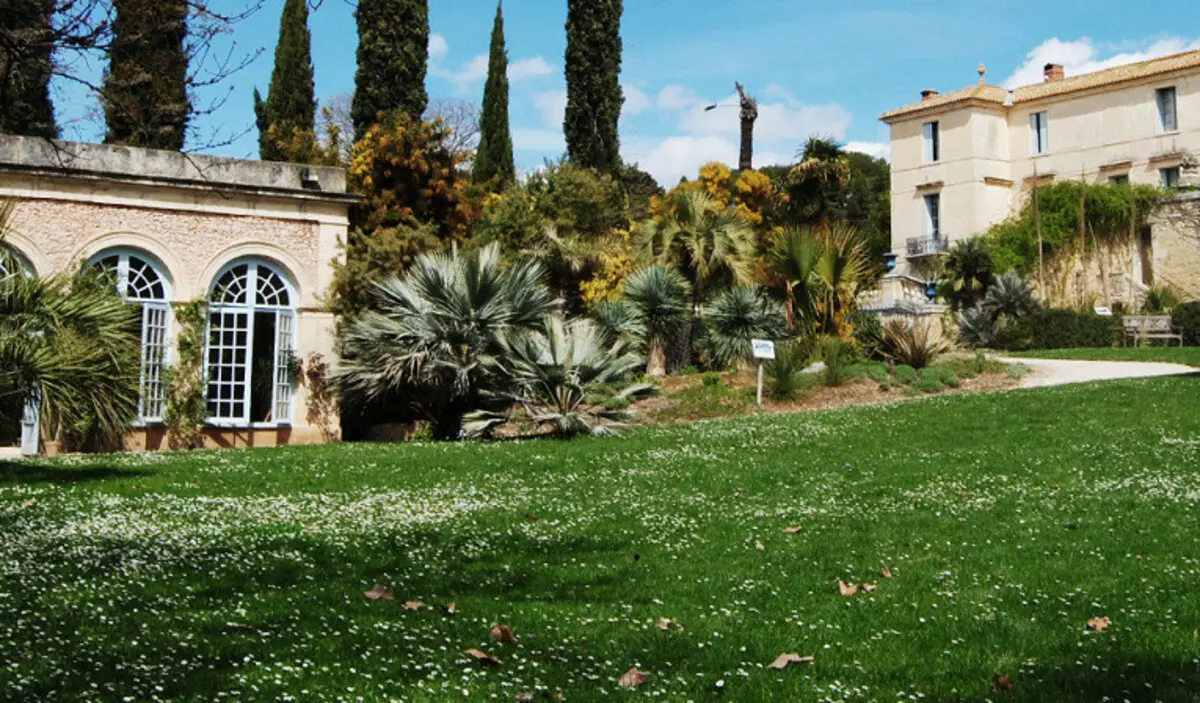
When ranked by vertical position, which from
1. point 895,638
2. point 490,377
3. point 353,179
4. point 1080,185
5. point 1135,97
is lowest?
point 895,638

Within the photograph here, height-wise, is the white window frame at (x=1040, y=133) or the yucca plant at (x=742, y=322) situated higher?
the white window frame at (x=1040, y=133)

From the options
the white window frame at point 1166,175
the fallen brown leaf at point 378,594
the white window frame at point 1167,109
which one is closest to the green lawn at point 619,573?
the fallen brown leaf at point 378,594

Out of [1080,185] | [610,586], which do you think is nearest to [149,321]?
[610,586]

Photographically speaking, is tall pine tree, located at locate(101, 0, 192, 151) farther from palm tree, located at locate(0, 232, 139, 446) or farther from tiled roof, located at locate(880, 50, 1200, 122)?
tiled roof, located at locate(880, 50, 1200, 122)

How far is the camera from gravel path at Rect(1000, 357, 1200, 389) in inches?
845

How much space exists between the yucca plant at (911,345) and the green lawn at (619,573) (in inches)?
341

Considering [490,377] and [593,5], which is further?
[593,5]

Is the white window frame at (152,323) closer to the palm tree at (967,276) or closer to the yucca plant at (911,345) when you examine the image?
the yucca plant at (911,345)

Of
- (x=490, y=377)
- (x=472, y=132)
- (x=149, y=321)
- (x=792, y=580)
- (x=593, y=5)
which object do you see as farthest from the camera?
(x=472, y=132)

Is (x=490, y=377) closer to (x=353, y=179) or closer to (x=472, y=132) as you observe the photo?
(x=353, y=179)

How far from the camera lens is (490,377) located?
1725cm

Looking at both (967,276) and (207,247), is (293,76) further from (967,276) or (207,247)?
(967,276)

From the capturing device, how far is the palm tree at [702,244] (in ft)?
84.8

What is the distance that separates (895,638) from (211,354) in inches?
627
